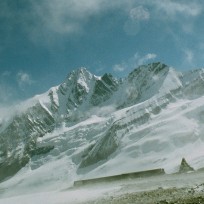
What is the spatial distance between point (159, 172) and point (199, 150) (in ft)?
285

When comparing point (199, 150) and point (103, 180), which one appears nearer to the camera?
point (103, 180)

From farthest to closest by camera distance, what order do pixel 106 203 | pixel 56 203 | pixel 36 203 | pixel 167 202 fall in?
pixel 36 203 < pixel 56 203 < pixel 106 203 < pixel 167 202

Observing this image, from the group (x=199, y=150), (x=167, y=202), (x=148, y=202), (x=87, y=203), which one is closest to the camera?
(x=167, y=202)

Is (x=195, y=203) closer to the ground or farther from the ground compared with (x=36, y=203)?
closer to the ground

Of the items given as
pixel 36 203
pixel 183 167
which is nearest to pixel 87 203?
pixel 36 203

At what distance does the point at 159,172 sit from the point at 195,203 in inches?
2929

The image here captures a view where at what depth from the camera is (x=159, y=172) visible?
107m

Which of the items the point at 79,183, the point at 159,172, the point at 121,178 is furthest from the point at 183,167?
the point at 79,183

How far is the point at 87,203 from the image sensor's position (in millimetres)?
48875

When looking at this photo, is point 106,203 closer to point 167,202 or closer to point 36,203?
point 167,202

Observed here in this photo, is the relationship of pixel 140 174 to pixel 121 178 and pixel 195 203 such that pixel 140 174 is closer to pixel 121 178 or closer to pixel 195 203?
pixel 121 178

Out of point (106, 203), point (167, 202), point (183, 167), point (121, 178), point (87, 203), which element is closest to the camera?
point (167, 202)

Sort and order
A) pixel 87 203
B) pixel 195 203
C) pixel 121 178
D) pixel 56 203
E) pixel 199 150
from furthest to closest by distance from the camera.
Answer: pixel 199 150 < pixel 121 178 < pixel 56 203 < pixel 87 203 < pixel 195 203

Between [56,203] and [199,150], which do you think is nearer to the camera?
[56,203]
